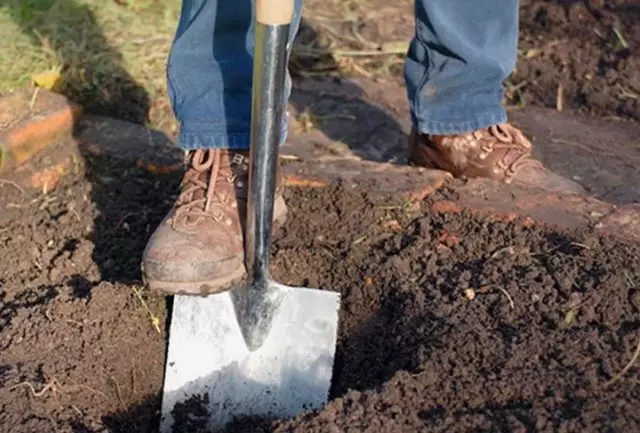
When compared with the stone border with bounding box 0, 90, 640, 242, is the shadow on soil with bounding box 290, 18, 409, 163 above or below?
below

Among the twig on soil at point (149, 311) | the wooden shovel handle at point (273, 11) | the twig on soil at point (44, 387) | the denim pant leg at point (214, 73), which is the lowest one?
the twig on soil at point (149, 311)

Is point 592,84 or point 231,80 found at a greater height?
point 231,80

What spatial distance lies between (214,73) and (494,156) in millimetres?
811

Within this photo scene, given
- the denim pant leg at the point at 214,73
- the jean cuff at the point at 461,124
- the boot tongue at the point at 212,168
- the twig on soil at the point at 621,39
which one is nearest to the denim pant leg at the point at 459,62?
the jean cuff at the point at 461,124

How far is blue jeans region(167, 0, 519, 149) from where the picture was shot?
2701 millimetres

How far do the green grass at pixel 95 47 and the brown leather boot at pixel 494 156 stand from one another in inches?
42.2

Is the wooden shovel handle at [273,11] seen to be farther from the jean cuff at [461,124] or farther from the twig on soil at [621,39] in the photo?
the twig on soil at [621,39]

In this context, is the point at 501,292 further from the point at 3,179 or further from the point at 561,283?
the point at 3,179

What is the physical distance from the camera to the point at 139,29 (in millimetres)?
4184

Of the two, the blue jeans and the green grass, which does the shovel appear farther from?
the green grass

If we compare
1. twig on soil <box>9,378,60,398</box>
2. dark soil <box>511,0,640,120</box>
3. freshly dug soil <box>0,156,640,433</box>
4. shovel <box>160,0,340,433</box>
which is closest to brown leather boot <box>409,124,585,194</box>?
freshly dug soil <box>0,156,640,433</box>

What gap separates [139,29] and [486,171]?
160 cm

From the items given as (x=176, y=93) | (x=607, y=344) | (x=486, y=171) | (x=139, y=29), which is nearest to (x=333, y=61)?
(x=139, y=29)

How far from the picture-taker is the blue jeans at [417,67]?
8.86 feet
